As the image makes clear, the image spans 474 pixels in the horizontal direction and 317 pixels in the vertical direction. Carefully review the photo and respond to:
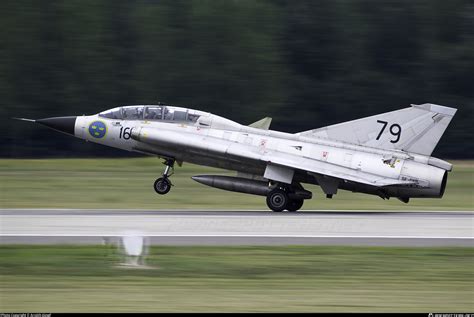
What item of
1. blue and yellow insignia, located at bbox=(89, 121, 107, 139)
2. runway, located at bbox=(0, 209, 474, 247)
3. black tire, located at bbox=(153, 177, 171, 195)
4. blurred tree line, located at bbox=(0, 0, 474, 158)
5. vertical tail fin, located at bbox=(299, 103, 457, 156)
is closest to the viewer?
runway, located at bbox=(0, 209, 474, 247)

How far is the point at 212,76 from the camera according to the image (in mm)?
53344

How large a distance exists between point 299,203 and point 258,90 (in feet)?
106

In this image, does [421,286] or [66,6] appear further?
[66,6]

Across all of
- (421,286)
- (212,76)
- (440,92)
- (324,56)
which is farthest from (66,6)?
(421,286)

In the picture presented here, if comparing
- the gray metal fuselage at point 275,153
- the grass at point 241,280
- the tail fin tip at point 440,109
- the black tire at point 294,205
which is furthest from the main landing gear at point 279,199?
the grass at point 241,280

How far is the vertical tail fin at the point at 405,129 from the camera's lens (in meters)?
20.2

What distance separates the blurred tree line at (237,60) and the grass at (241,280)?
36721 mm

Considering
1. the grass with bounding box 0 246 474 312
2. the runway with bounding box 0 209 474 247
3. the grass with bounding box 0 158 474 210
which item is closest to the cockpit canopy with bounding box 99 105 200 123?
the grass with bounding box 0 158 474 210

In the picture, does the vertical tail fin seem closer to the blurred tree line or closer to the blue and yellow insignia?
the blue and yellow insignia

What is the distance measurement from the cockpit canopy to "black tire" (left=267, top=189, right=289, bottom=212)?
2.96m

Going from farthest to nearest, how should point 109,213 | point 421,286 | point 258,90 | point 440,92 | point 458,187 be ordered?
1. point 440,92
2. point 258,90
3. point 458,187
4. point 109,213
5. point 421,286

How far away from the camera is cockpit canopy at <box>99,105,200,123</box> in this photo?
862 inches

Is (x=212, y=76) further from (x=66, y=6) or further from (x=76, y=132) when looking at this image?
(x=76, y=132)

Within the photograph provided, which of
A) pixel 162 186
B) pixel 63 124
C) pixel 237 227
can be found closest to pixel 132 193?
pixel 63 124
